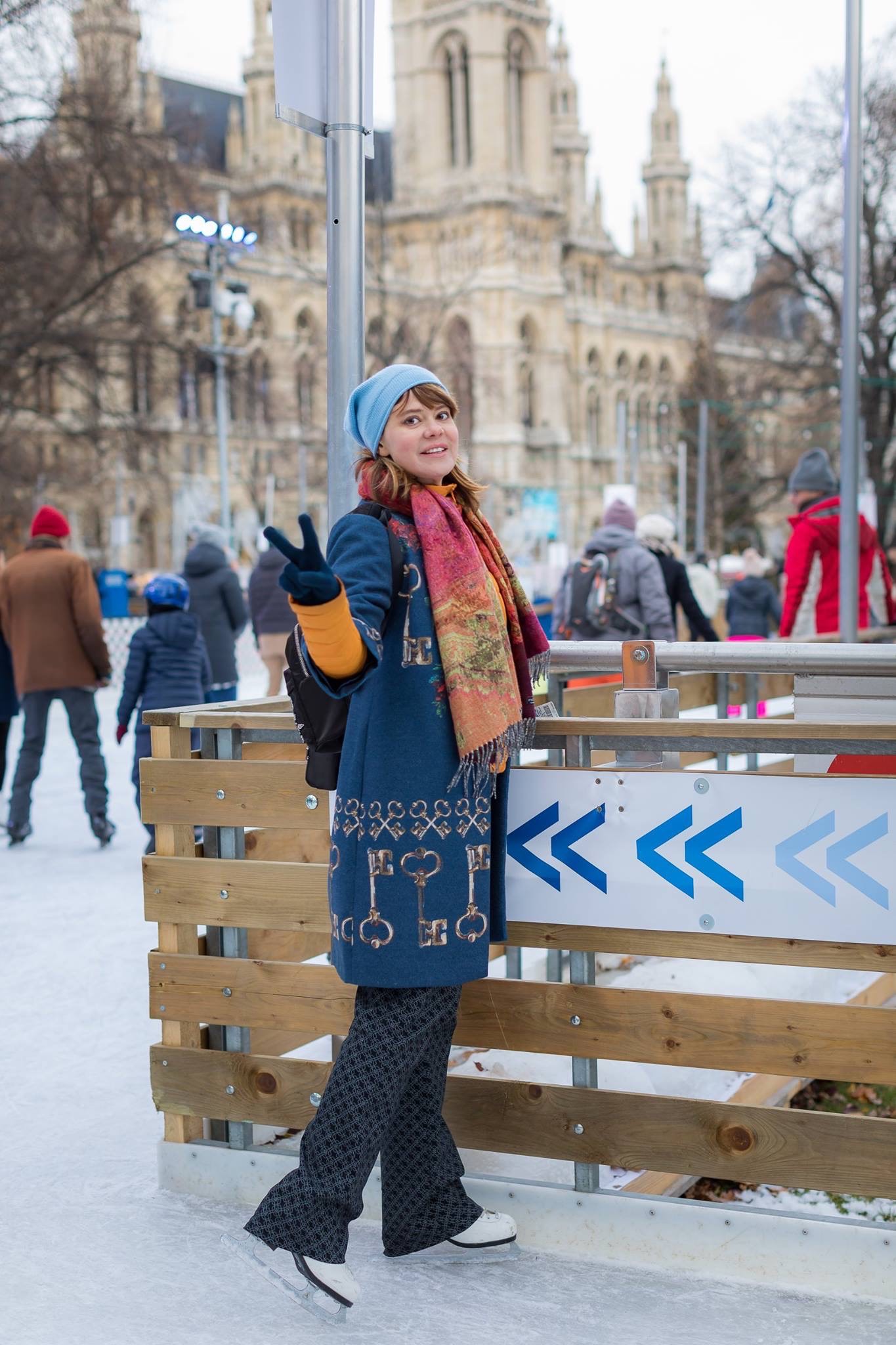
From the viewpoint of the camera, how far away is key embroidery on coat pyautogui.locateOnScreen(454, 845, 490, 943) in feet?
10.4

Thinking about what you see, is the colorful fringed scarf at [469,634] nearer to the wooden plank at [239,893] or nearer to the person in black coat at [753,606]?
the wooden plank at [239,893]

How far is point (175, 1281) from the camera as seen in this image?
3436mm

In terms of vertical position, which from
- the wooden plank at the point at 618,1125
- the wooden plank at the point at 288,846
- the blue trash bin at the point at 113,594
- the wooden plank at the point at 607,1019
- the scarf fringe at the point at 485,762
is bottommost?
the wooden plank at the point at 618,1125

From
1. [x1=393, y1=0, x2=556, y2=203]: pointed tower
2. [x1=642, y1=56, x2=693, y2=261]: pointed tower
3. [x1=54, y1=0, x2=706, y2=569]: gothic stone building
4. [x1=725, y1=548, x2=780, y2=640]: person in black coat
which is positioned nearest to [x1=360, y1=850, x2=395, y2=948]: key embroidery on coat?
[x1=725, y1=548, x2=780, y2=640]: person in black coat

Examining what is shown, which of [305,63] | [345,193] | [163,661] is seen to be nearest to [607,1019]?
[345,193]

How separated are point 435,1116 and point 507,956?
1912 mm

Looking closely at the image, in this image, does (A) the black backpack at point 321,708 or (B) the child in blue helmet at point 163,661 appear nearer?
(A) the black backpack at point 321,708

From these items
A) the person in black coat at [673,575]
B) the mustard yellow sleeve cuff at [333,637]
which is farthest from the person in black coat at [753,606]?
the mustard yellow sleeve cuff at [333,637]

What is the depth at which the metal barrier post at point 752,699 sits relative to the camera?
6215 millimetres

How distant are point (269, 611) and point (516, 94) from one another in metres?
84.1

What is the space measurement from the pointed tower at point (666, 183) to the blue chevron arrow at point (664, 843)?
11352 cm

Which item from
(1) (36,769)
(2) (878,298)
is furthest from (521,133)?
(1) (36,769)

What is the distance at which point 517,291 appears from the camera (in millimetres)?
88500

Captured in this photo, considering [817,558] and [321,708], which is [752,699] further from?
[321,708]
